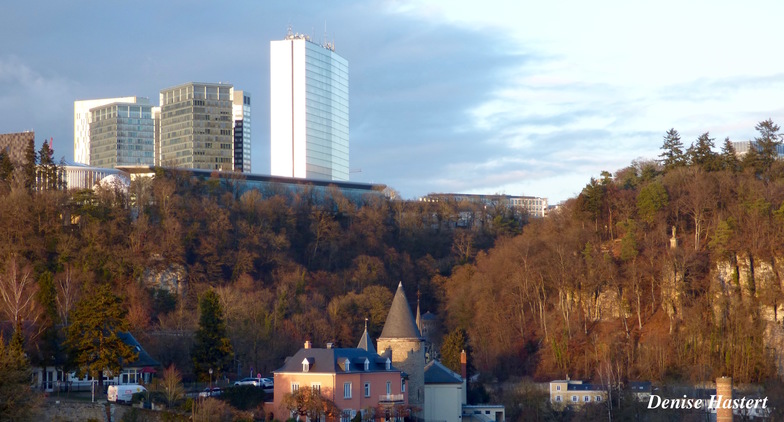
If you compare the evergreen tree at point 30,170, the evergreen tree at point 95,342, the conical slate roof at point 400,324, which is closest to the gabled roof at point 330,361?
the conical slate roof at point 400,324

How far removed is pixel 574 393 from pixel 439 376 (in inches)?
306

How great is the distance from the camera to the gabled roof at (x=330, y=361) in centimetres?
4497

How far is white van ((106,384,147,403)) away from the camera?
140ft

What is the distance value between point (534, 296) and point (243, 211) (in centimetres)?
2434

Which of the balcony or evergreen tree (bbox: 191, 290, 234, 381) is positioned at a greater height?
evergreen tree (bbox: 191, 290, 234, 381)

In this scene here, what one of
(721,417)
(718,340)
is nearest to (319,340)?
(718,340)

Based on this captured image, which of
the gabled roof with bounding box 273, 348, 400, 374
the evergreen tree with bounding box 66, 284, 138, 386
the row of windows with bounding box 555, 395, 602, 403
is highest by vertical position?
the evergreen tree with bounding box 66, 284, 138, 386

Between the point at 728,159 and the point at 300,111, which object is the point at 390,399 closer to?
the point at 728,159

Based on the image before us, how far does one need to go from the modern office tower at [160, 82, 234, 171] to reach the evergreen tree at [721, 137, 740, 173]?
91.2 m

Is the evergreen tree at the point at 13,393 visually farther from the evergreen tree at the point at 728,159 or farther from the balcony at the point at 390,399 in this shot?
the evergreen tree at the point at 728,159

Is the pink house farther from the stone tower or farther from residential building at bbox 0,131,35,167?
residential building at bbox 0,131,35,167

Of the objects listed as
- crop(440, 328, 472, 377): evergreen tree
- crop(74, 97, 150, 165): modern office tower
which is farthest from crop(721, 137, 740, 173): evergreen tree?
crop(74, 97, 150, 165): modern office tower

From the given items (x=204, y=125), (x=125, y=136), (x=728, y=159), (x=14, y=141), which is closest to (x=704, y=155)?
(x=728, y=159)

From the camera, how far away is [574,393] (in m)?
54.2
